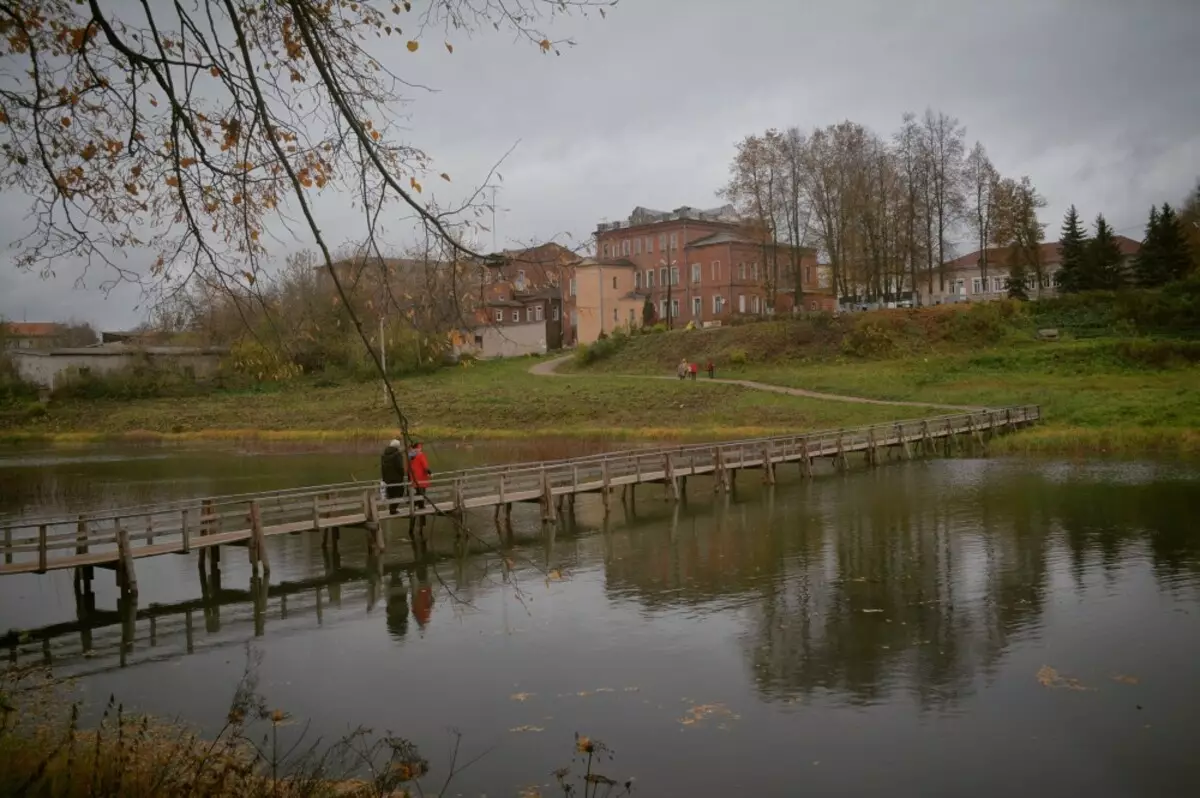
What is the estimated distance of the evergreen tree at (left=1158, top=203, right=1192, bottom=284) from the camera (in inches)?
2830

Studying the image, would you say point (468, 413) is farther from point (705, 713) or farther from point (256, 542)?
point (705, 713)

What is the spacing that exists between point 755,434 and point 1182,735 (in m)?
35.6

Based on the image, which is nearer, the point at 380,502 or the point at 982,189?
the point at 380,502

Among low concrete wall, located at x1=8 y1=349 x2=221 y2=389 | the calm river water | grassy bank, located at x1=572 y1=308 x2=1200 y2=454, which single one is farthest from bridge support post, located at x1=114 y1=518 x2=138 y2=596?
low concrete wall, located at x1=8 y1=349 x2=221 y2=389

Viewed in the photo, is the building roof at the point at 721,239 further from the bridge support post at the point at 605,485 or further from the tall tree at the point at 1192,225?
the bridge support post at the point at 605,485

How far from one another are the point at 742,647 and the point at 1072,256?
233 ft

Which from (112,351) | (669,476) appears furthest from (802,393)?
(112,351)

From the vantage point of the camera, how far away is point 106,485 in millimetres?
37500

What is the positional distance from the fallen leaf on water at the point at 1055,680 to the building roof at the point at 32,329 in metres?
73.9

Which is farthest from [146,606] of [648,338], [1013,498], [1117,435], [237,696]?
[648,338]

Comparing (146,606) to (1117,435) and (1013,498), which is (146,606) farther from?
(1117,435)

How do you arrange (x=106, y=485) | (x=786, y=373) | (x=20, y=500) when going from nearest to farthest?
(x=20, y=500)
(x=106, y=485)
(x=786, y=373)

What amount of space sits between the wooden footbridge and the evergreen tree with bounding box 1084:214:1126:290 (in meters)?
33.8

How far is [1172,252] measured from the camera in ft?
237
